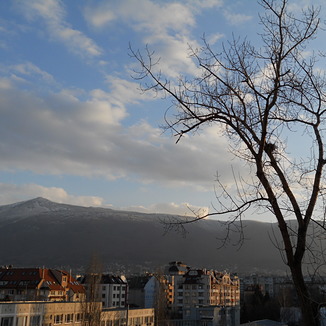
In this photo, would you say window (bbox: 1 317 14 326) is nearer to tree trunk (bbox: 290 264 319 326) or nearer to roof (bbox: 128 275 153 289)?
tree trunk (bbox: 290 264 319 326)

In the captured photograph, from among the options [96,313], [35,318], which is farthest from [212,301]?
[35,318]

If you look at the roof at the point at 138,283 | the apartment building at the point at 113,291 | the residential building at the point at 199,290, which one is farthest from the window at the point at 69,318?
the roof at the point at 138,283

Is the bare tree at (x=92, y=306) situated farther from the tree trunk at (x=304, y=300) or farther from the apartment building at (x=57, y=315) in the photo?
the tree trunk at (x=304, y=300)

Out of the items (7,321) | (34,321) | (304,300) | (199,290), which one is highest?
(304,300)

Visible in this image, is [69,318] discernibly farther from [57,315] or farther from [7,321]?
[7,321]

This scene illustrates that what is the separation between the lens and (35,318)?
23547 mm

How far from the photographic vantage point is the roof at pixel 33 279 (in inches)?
1620

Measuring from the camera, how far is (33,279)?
41906mm

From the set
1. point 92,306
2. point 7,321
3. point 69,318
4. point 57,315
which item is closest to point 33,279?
point 92,306

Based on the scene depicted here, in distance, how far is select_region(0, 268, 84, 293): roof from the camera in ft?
135

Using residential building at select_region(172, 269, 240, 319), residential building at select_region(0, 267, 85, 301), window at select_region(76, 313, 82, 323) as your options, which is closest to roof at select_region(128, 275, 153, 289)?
residential building at select_region(172, 269, 240, 319)

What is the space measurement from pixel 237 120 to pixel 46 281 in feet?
138

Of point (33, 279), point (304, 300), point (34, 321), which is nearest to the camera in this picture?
point (304, 300)

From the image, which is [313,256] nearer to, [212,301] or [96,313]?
[96,313]
